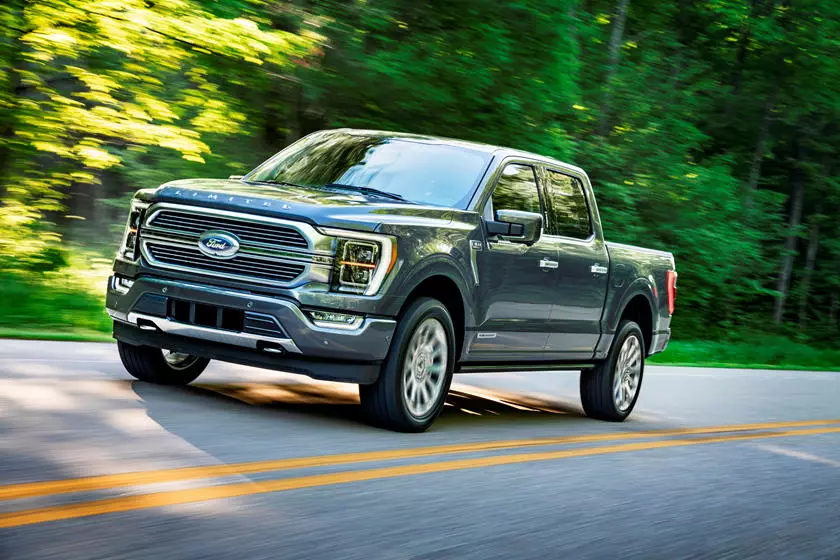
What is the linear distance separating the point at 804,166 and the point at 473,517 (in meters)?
39.1

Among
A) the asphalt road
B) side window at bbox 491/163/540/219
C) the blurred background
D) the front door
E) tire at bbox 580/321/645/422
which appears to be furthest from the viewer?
the blurred background

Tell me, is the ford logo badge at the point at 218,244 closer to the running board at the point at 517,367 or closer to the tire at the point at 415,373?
the tire at the point at 415,373

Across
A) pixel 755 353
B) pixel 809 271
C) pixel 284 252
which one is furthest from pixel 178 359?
pixel 809 271

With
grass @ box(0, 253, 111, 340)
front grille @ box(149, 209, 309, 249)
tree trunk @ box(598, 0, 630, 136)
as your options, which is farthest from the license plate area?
tree trunk @ box(598, 0, 630, 136)

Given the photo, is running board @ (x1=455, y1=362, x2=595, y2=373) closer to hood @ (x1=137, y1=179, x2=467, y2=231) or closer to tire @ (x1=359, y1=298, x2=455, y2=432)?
tire @ (x1=359, y1=298, x2=455, y2=432)

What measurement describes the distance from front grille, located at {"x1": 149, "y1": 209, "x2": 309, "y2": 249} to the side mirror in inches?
66.6

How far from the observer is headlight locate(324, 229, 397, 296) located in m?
7.35

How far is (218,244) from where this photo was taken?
24.4 feet

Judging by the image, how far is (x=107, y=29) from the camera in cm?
1383

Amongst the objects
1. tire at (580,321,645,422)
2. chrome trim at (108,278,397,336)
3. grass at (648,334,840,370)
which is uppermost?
chrome trim at (108,278,397,336)

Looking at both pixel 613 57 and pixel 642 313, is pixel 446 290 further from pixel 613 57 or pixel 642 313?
pixel 613 57

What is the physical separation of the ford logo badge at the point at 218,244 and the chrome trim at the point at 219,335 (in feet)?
1.51

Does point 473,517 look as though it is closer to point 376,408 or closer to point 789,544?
point 789,544

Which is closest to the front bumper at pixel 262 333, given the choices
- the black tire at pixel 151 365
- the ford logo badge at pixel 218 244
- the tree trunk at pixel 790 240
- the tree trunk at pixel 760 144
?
the ford logo badge at pixel 218 244
